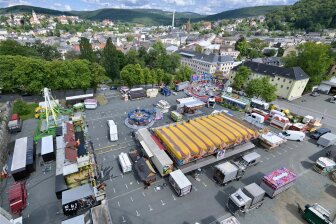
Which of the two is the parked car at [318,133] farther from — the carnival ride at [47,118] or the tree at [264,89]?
the carnival ride at [47,118]

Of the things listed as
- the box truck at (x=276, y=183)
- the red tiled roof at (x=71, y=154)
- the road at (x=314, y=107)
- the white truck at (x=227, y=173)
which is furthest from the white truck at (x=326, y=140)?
the red tiled roof at (x=71, y=154)

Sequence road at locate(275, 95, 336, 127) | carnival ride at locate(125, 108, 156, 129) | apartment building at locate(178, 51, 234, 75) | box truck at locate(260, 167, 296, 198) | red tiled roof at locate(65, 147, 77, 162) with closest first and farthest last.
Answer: box truck at locate(260, 167, 296, 198)
red tiled roof at locate(65, 147, 77, 162)
carnival ride at locate(125, 108, 156, 129)
road at locate(275, 95, 336, 127)
apartment building at locate(178, 51, 234, 75)

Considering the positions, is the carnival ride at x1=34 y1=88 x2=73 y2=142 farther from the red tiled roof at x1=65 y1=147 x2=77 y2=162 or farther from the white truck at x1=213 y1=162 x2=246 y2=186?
the white truck at x1=213 y1=162 x2=246 y2=186

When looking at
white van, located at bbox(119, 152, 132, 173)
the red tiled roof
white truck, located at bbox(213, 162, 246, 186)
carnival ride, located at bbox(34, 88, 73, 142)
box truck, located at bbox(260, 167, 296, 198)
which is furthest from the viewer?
carnival ride, located at bbox(34, 88, 73, 142)

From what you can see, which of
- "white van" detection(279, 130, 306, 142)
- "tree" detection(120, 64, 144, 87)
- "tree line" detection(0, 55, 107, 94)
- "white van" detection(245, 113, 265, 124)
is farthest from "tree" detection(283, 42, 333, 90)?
"tree line" detection(0, 55, 107, 94)

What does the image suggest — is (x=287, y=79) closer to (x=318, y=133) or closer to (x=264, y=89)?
(x=264, y=89)

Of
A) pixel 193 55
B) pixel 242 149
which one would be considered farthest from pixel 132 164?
pixel 193 55

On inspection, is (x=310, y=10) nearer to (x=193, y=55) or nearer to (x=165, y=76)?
(x=193, y=55)
